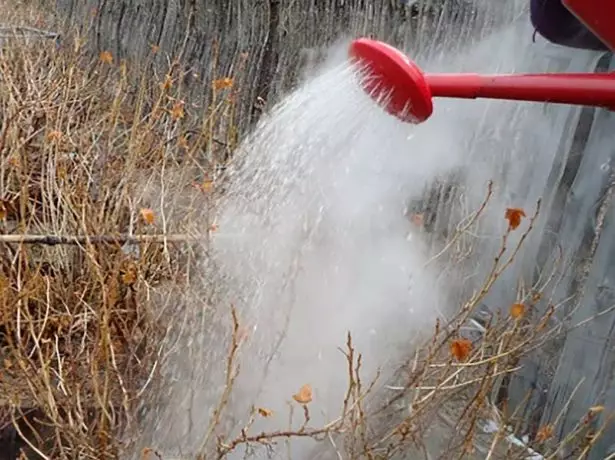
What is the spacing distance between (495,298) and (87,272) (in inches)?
64.2

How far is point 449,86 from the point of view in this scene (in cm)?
183

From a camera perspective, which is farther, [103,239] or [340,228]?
[340,228]

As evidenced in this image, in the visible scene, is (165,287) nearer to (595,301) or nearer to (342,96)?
(342,96)

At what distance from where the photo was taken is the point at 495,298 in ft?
10.5

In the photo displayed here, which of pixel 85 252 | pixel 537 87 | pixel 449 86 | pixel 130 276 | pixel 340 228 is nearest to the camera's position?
pixel 537 87

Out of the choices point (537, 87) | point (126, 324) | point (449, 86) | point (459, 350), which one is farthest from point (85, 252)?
point (537, 87)

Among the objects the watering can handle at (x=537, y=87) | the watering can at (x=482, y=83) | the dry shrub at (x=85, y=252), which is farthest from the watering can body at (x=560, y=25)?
the dry shrub at (x=85, y=252)

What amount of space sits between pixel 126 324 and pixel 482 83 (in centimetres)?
173

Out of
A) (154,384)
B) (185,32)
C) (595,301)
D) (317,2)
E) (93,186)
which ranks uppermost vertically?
(317,2)

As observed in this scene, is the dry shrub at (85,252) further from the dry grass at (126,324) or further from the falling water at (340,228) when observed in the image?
the falling water at (340,228)

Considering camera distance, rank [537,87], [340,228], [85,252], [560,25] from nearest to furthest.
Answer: [537,87] → [560,25] → [85,252] → [340,228]

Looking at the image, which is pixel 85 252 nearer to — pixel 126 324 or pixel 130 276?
pixel 130 276

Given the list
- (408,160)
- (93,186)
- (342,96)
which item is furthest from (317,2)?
(342,96)

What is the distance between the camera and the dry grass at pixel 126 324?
208 centimetres
